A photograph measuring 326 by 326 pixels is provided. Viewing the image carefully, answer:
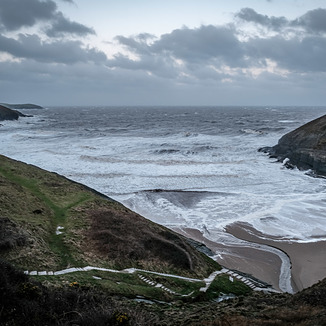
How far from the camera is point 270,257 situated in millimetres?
19297

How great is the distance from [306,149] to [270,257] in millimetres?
34600

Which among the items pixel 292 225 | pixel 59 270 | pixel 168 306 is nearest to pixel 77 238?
pixel 59 270

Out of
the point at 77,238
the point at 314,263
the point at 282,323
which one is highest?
the point at 282,323

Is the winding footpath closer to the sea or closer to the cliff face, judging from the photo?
the sea

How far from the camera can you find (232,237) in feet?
72.7

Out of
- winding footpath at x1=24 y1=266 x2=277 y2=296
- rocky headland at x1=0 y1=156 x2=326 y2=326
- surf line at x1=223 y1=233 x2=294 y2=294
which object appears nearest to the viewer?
rocky headland at x1=0 y1=156 x2=326 y2=326

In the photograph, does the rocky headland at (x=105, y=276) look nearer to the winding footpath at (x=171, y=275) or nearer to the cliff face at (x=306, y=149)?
the winding footpath at (x=171, y=275)

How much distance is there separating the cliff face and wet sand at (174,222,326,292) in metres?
24.3

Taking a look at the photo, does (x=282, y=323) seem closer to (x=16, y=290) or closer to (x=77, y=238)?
(x=16, y=290)

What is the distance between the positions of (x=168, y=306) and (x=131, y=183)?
26125 millimetres

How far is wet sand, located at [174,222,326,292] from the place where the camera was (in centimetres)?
1719

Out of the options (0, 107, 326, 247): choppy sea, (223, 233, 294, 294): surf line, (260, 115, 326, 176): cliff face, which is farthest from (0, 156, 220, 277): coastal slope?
(260, 115, 326, 176): cliff face

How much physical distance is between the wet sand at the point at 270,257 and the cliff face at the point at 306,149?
79.7 ft

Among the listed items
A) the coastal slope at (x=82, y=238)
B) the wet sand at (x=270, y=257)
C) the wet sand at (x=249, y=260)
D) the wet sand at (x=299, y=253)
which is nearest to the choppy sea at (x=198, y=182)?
the wet sand at (x=299, y=253)
